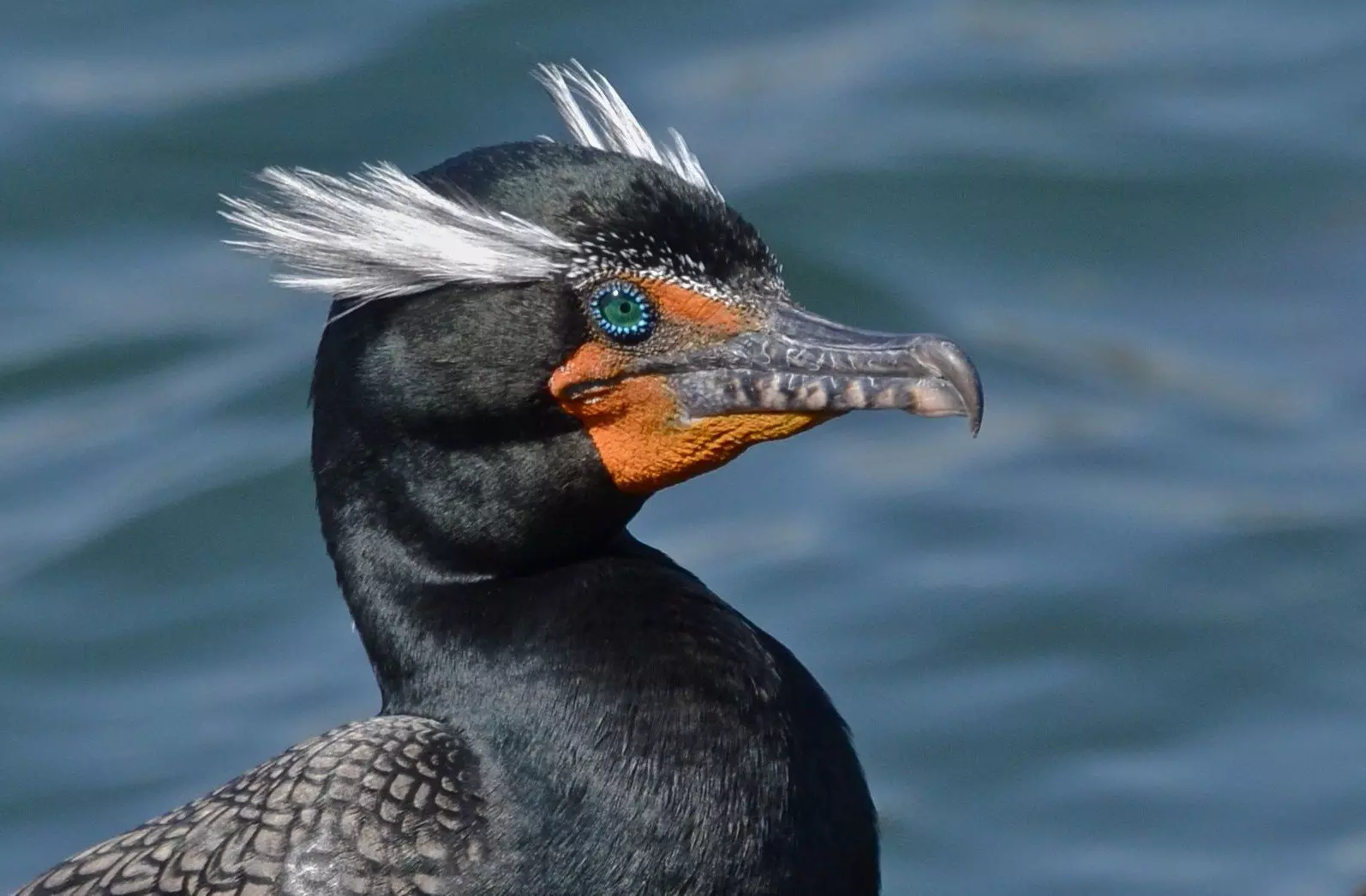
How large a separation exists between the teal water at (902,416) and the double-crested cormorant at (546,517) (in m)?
2.65

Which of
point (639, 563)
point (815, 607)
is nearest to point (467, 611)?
point (639, 563)

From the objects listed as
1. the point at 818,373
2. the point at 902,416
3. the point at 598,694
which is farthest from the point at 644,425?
the point at 902,416

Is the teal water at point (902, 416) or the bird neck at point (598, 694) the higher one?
the teal water at point (902, 416)

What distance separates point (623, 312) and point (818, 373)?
41 centimetres

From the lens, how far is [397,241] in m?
5.21

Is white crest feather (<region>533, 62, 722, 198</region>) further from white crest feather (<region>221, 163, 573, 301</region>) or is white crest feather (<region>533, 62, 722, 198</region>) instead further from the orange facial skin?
white crest feather (<region>221, 163, 573, 301</region>)

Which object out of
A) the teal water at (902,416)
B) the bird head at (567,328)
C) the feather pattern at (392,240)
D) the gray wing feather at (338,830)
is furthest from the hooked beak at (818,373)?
the teal water at (902,416)

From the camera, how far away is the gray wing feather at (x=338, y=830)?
532 centimetres

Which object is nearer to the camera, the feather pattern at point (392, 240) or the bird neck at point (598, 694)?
the feather pattern at point (392, 240)

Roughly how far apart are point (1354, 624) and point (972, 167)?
2.55 metres

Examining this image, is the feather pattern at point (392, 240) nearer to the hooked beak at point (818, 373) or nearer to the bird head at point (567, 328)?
the bird head at point (567, 328)

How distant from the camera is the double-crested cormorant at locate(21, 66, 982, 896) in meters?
5.31

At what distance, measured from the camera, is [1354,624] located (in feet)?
28.0

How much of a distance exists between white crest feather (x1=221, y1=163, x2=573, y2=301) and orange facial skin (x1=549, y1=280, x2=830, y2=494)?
0.22 m
